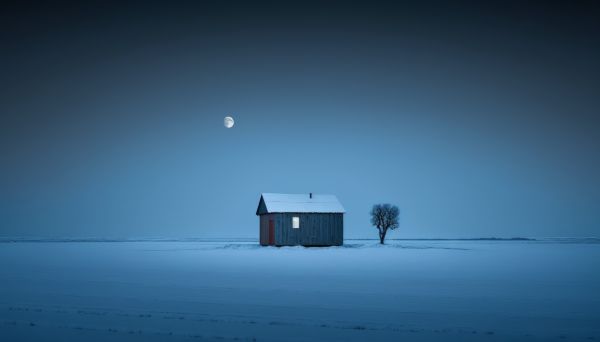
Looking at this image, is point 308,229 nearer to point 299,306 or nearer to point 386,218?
point 386,218

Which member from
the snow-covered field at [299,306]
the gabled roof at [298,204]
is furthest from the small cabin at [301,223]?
the snow-covered field at [299,306]

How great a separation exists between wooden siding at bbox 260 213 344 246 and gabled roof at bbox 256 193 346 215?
0.47 metres

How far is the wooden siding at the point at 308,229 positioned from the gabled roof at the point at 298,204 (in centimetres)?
47

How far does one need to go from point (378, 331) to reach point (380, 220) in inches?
2027

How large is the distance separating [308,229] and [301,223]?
0.87 metres

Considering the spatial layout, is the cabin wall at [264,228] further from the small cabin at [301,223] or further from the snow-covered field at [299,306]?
the snow-covered field at [299,306]

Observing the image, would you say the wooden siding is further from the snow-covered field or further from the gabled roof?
the snow-covered field

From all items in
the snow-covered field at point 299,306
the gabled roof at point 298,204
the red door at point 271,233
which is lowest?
the snow-covered field at point 299,306

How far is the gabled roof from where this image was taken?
5109cm

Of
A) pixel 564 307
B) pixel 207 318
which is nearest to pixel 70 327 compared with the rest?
pixel 207 318

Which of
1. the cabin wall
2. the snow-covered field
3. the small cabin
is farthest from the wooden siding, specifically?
the snow-covered field

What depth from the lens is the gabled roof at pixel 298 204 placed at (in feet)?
168

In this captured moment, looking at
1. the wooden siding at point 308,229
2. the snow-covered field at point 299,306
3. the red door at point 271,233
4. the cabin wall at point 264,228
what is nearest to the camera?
the snow-covered field at point 299,306

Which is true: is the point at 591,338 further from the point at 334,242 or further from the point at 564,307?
the point at 334,242
